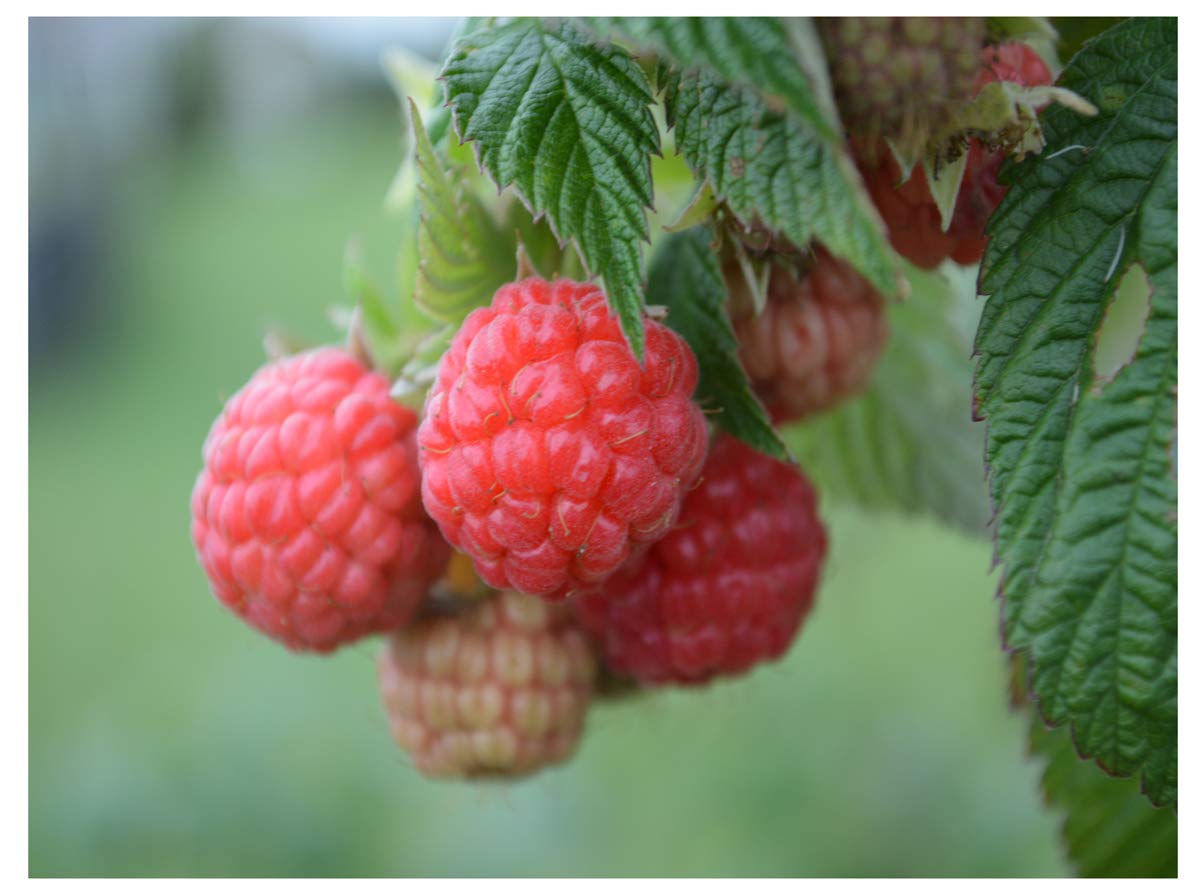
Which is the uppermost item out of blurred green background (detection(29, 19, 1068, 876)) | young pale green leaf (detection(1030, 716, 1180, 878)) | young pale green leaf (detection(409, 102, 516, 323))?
young pale green leaf (detection(409, 102, 516, 323))

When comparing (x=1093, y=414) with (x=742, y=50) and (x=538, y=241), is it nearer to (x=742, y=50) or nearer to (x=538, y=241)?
(x=742, y=50)

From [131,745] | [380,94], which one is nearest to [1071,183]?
A: [131,745]

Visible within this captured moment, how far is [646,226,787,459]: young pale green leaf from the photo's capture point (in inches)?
29.9

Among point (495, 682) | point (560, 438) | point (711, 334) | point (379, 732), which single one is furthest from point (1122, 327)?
point (379, 732)

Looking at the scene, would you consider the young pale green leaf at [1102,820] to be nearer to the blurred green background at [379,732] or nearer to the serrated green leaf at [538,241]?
the blurred green background at [379,732]

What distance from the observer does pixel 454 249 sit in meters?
0.82

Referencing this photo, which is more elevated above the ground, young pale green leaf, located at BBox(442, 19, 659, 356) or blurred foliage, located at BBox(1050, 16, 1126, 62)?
blurred foliage, located at BBox(1050, 16, 1126, 62)

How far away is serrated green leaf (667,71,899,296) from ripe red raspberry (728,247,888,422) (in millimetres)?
175

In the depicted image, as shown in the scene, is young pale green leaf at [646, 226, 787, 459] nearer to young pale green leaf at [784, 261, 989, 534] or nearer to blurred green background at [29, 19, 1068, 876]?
blurred green background at [29, 19, 1068, 876]

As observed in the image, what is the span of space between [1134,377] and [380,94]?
10.4 meters

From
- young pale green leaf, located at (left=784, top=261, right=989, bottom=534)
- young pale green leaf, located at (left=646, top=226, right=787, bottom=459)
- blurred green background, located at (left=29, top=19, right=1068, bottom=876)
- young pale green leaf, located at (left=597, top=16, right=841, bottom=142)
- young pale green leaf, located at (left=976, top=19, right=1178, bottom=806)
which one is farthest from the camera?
blurred green background, located at (left=29, top=19, right=1068, bottom=876)

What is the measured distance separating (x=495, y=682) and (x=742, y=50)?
0.63 metres

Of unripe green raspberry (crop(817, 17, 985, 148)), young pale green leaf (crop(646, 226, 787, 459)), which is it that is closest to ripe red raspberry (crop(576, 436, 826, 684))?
young pale green leaf (crop(646, 226, 787, 459))
